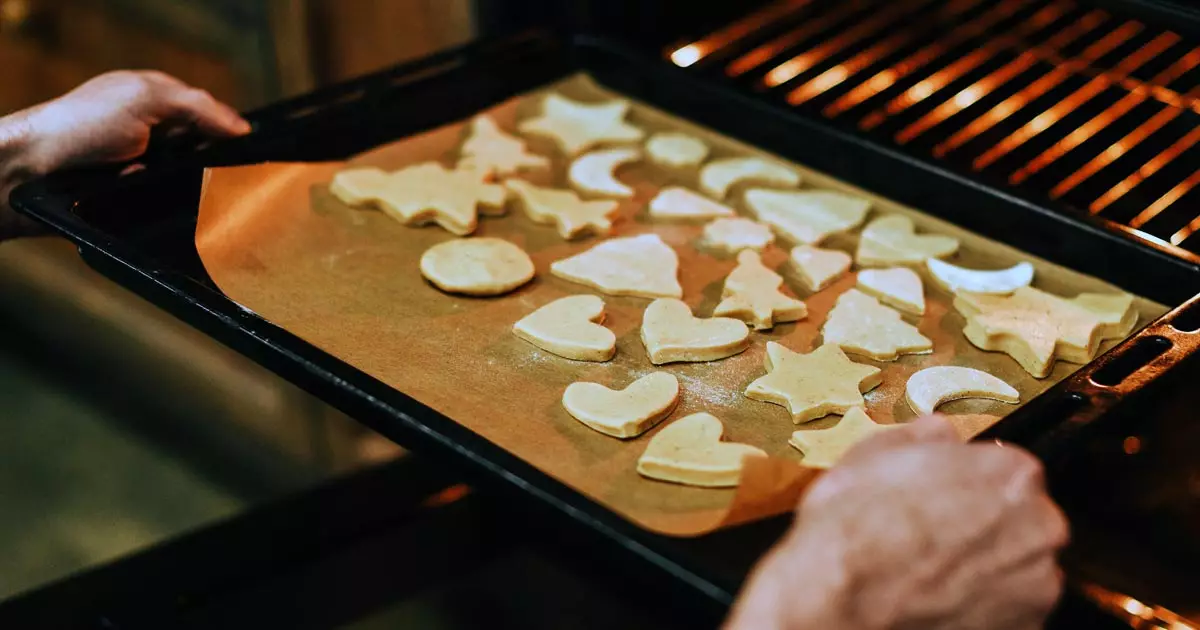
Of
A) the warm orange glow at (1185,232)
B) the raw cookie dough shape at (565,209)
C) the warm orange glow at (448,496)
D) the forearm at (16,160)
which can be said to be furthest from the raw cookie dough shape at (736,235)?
the forearm at (16,160)

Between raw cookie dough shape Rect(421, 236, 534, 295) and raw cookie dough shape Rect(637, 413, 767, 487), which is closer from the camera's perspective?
raw cookie dough shape Rect(637, 413, 767, 487)

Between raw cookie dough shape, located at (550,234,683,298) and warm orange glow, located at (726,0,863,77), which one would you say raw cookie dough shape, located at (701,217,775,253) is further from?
warm orange glow, located at (726,0,863,77)

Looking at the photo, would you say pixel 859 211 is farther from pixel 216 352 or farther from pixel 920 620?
pixel 216 352

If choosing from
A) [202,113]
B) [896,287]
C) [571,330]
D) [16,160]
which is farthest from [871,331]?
[16,160]

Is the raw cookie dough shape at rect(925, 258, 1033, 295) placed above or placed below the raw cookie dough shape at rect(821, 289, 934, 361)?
above

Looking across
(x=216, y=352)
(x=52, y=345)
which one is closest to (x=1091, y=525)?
(x=216, y=352)

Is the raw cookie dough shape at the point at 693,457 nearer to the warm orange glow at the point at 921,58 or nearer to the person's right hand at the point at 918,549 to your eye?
the person's right hand at the point at 918,549

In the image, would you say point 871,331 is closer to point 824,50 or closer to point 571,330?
point 571,330

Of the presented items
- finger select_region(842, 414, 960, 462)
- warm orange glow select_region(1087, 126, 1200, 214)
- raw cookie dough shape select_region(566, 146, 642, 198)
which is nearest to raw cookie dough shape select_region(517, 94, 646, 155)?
raw cookie dough shape select_region(566, 146, 642, 198)
